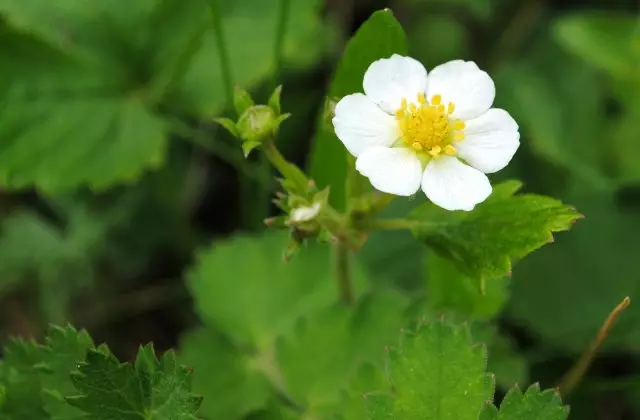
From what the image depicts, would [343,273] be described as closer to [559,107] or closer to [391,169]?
[391,169]

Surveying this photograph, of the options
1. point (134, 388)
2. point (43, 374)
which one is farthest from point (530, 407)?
point (43, 374)

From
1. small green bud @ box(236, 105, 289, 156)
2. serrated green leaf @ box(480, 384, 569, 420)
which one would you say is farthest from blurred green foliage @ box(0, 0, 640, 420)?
serrated green leaf @ box(480, 384, 569, 420)

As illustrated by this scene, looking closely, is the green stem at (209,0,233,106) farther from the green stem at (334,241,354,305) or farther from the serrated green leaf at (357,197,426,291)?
the serrated green leaf at (357,197,426,291)

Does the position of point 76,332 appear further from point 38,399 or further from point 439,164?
point 439,164

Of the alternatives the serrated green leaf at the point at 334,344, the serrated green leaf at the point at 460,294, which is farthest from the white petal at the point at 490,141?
the serrated green leaf at the point at 334,344

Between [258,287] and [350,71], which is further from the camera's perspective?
[258,287]
